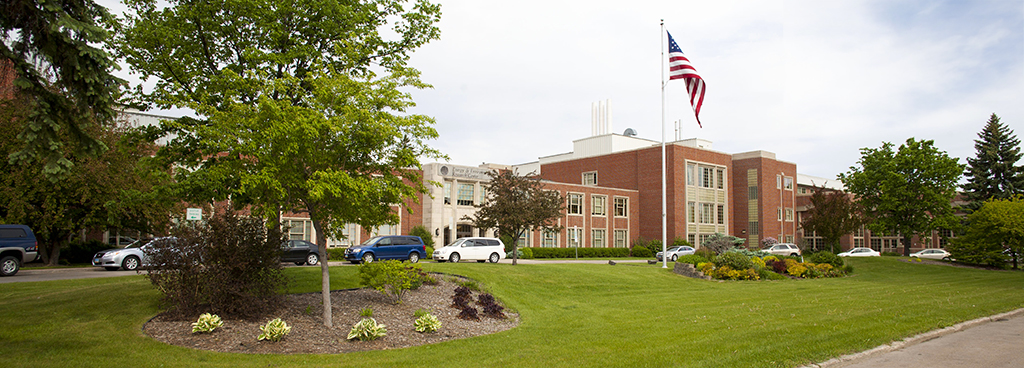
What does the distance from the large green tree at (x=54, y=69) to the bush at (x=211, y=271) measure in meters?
3.41

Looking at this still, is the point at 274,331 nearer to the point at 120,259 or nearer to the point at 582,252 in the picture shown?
the point at 120,259

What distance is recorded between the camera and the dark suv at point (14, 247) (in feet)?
70.4

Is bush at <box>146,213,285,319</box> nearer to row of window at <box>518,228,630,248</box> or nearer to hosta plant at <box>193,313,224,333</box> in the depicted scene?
hosta plant at <box>193,313,224,333</box>

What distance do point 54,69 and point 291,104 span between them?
4495 mm

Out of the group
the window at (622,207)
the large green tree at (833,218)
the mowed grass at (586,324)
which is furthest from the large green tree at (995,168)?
the mowed grass at (586,324)

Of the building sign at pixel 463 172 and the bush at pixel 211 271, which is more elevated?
the building sign at pixel 463 172

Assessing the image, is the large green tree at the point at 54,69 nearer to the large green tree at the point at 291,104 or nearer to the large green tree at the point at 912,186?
the large green tree at the point at 291,104

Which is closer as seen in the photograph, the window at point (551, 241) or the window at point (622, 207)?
the window at point (551, 241)

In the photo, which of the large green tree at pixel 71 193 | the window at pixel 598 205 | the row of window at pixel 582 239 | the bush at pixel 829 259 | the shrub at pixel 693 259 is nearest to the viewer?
the large green tree at pixel 71 193

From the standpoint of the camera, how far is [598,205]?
189 feet

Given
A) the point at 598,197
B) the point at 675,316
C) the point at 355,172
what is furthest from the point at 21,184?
the point at 598,197

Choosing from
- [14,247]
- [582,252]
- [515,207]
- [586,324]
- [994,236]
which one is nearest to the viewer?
[586,324]

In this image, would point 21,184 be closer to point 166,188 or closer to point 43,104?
point 166,188

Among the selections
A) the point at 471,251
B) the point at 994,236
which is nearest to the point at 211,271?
the point at 471,251
